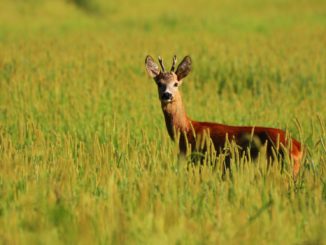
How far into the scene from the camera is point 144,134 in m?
6.00

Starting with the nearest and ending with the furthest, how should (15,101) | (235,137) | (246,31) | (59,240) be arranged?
(59,240) → (235,137) → (15,101) → (246,31)

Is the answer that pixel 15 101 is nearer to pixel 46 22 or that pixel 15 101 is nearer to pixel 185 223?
pixel 185 223

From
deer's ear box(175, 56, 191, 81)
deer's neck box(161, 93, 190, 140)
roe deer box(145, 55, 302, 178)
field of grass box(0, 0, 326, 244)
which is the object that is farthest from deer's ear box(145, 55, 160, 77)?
field of grass box(0, 0, 326, 244)

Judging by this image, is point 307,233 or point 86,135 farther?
point 86,135

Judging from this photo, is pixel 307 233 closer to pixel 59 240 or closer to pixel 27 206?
pixel 59 240

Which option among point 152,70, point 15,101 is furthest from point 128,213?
point 15,101

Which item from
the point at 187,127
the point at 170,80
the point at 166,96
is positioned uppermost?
the point at 170,80

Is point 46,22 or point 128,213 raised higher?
point 46,22

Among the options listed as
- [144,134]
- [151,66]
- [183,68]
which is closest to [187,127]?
[183,68]

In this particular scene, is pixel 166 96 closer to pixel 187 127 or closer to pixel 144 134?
pixel 187 127

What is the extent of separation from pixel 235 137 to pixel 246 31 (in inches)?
742

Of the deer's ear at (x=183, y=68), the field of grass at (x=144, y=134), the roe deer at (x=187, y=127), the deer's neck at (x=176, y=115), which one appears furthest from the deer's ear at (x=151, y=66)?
the field of grass at (x=144, y=134)

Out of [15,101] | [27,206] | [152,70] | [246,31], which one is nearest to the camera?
[27,206]

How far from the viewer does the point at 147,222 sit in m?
4.34
